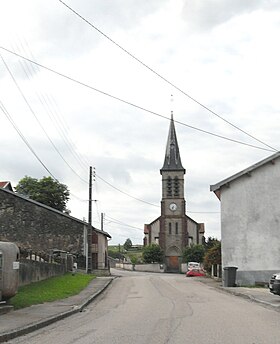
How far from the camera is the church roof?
93312mm

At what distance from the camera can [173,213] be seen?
93.4 meters

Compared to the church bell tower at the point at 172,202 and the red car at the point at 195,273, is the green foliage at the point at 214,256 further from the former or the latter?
the church bell tower at the point at 172,202

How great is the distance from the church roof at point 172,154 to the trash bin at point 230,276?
64092 millimetres

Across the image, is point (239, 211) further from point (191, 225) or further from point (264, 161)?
point (191, 225)

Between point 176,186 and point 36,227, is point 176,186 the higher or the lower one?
the higher one

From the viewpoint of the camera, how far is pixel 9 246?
15.1 metres

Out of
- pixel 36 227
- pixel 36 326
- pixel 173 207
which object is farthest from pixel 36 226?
pixel 173 207

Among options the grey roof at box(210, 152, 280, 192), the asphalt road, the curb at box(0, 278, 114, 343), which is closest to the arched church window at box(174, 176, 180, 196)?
the grey roof at box(210, 152, 280, 192)

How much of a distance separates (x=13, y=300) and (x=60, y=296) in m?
4.33

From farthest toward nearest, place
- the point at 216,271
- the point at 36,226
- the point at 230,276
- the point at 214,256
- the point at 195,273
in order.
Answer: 1. the point at 195,273
2. the point at 36,226
3. the point at 216,271
4. the point at 214,256
5. the point at 230,276

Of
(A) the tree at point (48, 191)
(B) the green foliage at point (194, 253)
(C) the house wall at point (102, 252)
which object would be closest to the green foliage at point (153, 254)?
(B) the green foliage at point (194, 253)

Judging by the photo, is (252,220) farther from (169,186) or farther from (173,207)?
(173,207)

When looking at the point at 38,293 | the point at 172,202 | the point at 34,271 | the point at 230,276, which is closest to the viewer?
the point at 38,293

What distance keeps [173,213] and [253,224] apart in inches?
2494
